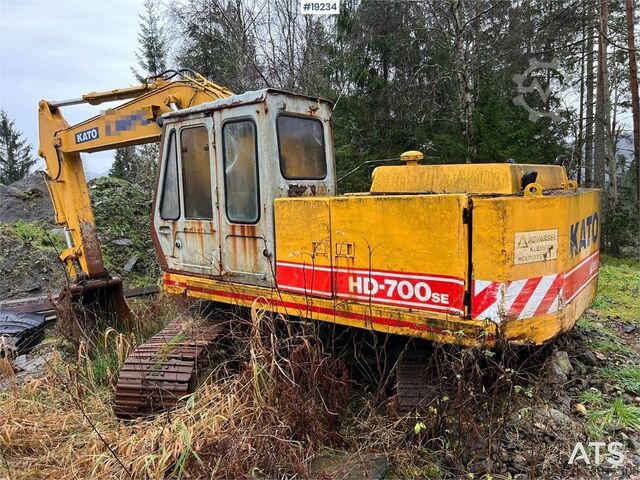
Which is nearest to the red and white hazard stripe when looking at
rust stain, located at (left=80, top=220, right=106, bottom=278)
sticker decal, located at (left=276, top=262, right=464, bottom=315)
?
sticker decal, located at (left=276, top=262, right=464, bottom=315)

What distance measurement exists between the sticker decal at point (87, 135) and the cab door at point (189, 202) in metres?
1.66

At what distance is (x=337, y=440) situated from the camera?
3439 millimetres

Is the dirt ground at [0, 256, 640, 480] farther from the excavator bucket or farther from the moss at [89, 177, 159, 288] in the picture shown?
the moss at [89, 177, 159, 288]

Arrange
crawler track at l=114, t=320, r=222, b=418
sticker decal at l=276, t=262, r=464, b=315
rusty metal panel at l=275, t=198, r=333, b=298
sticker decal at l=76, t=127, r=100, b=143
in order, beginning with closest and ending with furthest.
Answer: sticker decal at l=276, t=262, r=464, b=315 → rusty metal panel at l=275, t=198, r=333, b=298 → crawler track at l=114, t=320, r=222, b=418 → sticker decal at l=76, t=127, r=100, b=143

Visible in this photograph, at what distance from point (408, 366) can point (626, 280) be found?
23.9ft

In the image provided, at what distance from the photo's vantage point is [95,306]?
258 inches

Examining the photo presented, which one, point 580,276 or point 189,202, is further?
point 189,202

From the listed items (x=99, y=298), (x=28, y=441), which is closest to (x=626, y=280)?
(x=99, y=298)

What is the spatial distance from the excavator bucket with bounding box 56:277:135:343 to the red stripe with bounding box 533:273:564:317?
4.93 metres

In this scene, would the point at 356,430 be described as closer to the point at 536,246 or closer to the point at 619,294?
the point at 536,246

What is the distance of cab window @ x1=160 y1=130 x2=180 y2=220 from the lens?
4973 mm

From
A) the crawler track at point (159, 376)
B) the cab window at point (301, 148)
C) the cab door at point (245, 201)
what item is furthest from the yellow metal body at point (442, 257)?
the crawler track at point (159, 376)

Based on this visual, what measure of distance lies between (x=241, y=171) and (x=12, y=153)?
1336 inches

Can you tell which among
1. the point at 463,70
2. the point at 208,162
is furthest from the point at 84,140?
the point at 463,70
